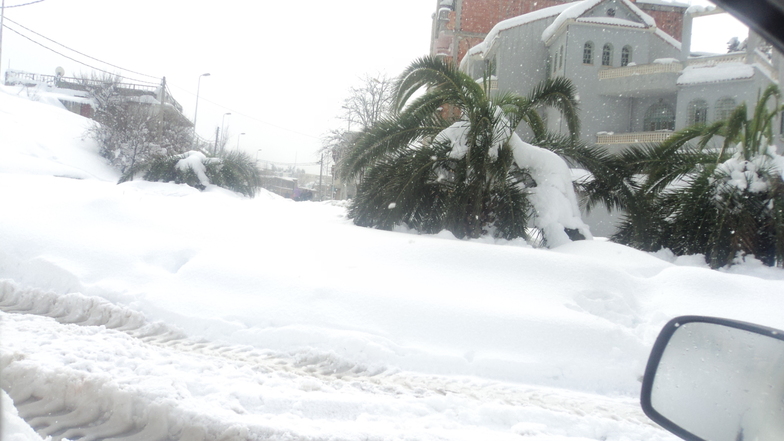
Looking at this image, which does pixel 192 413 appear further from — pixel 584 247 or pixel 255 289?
pixel 584 247

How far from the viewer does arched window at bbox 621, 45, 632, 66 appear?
1015 inches

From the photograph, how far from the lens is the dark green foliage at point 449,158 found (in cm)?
802

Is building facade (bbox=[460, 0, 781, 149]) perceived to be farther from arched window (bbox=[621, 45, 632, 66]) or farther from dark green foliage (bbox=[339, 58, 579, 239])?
dark green foliage (bbox=[339, 58, 579, 239])

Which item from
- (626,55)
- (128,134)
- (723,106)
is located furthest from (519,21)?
(128,134)

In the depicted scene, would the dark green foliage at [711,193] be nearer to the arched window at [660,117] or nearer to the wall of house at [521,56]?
the arched window at [660,117]

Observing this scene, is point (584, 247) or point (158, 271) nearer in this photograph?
point (158, 271)

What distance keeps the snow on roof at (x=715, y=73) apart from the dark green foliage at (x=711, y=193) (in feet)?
40.7

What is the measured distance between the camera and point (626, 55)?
25906 mm

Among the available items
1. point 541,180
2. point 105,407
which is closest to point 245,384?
point 105,407

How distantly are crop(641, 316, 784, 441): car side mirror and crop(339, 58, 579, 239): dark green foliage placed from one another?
6052 mm

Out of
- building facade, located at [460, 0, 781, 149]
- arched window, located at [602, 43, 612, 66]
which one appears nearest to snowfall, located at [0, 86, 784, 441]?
building facade, located at [460, 0, 781, 149]

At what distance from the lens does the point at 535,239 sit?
8273 millimetres

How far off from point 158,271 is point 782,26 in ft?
19.6

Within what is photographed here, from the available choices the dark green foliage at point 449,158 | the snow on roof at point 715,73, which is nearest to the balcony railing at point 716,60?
the snow on roof at point 715,73
